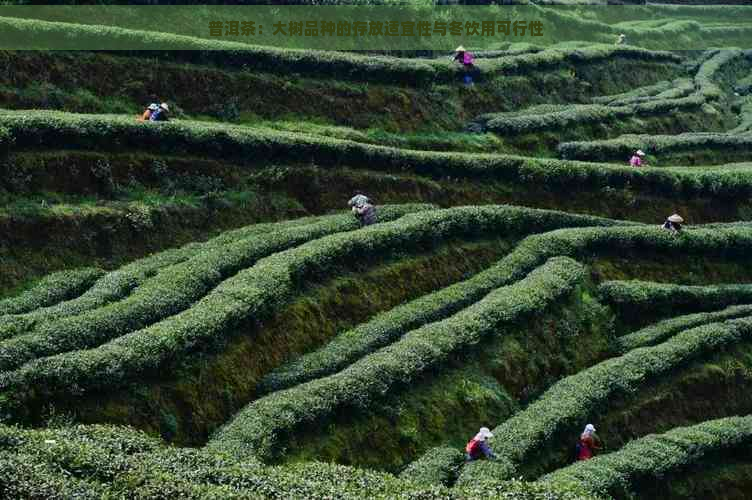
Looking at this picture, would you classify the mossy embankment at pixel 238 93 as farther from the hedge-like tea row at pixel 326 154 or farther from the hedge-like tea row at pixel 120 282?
the hedge-like tea row at pixel 120 282

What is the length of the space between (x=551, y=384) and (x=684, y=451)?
4549 mm

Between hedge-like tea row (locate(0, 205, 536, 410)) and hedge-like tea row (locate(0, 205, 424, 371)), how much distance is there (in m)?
0.61

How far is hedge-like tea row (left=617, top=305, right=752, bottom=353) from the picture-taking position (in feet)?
116

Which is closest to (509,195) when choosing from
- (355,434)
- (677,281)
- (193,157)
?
(677,281)

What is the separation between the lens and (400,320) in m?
30.8

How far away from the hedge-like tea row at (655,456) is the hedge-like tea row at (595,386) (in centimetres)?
137

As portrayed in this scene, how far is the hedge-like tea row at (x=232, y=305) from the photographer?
888 inches

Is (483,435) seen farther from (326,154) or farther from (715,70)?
(715,70)

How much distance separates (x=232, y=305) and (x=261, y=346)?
4.93ft

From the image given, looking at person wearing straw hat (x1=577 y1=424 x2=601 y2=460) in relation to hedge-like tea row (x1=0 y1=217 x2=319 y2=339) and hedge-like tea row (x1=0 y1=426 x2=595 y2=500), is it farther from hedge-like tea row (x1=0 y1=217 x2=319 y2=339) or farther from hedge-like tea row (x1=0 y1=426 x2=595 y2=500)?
hedge-like tea row (x1=0 y1=217 x2=319 y2=339)

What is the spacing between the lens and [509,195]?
43.4m

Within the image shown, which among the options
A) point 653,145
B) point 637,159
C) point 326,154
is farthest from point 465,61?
point 326,154

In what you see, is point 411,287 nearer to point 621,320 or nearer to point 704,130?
point 621,320

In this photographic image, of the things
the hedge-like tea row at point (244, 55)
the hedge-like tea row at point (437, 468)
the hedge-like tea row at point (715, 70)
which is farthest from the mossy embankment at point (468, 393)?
the hedge-like tea row at point (715, 70)
